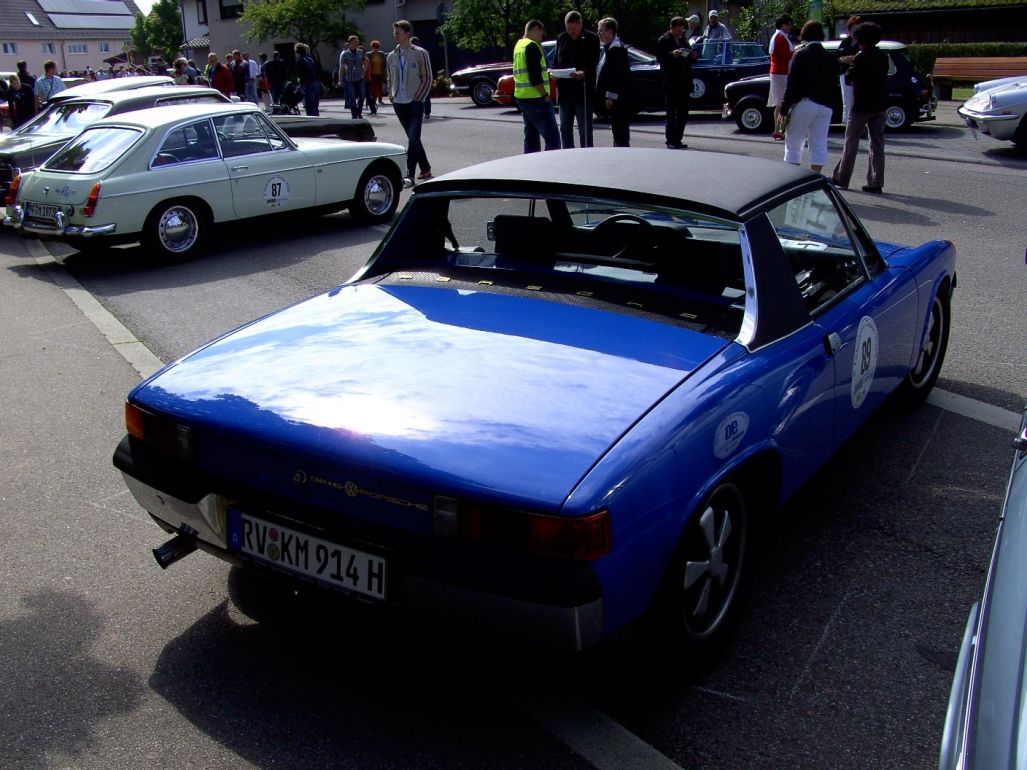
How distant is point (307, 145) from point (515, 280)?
7.91 metres

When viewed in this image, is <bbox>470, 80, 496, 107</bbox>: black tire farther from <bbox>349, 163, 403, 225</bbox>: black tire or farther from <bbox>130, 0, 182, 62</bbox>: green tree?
<bbox>130, 0, 182, 62</bbox>: green tree

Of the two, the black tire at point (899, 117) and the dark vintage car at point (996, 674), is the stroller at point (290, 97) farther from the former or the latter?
the dark vintage car at point (996, 674)

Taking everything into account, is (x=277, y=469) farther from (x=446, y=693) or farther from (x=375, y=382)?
(x=446, y=693)

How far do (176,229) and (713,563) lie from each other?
8.15 m

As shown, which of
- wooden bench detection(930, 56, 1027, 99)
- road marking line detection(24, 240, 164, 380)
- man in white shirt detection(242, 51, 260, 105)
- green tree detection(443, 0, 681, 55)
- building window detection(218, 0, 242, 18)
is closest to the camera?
road marking line detection(24, 240, 164, 380)

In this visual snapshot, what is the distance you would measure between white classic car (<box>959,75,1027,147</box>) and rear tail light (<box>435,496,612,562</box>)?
1337 cm

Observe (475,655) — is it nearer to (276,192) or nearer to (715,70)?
(276,192)

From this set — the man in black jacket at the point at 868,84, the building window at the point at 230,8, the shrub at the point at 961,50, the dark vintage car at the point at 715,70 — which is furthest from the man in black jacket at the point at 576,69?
the building window at the point at 230,8

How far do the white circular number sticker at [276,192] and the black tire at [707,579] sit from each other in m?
8.29

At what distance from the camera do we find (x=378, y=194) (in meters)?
11.6

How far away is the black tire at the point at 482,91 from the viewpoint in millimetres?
28031

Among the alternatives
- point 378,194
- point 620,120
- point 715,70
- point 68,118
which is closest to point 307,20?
point 715,70

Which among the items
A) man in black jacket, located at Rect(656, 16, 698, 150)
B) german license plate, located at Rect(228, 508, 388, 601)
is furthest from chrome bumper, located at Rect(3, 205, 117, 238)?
man in black jacket, located at Rect(656, 16, 698, 150)

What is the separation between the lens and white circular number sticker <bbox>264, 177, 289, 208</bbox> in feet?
34.8
